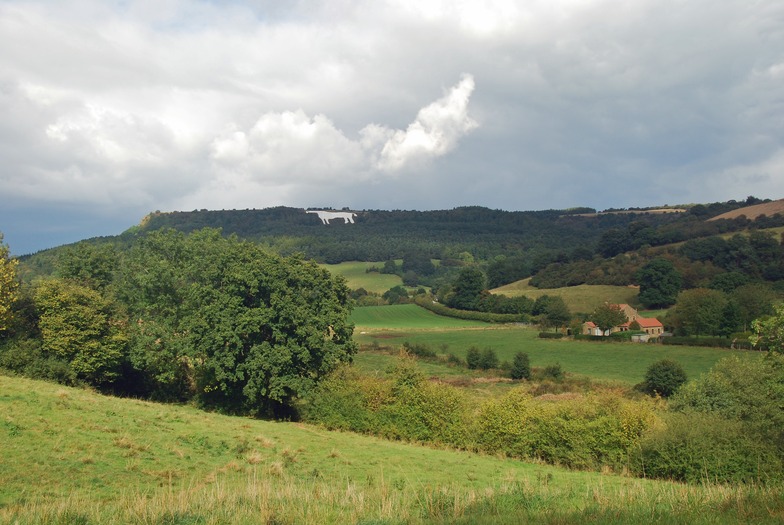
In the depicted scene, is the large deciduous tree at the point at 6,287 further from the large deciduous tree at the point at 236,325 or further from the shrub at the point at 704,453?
the shrub at the point at 704,453

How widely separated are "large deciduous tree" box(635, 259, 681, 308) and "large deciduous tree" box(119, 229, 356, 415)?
8336 cm

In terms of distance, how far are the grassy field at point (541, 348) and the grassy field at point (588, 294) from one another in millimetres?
18397

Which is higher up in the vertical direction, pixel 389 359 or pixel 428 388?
pixel 428 388

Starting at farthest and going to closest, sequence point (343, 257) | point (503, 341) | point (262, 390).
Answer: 1. point (343, 257)
2. point (503, 341)
3. point (262, 390)

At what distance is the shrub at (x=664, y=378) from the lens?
162 feet

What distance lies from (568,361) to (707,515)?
6214 centimetres

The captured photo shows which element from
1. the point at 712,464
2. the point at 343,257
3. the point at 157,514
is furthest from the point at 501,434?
the point at 343,257

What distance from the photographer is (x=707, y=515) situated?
31.3 feet

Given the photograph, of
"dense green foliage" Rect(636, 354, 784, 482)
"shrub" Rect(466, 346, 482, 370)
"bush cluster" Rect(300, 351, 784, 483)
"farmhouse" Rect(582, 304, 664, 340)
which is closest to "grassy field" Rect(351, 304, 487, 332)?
"farmhouse" Rect(582, 304, 664, 340)

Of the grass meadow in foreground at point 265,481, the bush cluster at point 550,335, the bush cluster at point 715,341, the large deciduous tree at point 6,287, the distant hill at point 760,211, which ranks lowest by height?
the bush cluster at point 550,335

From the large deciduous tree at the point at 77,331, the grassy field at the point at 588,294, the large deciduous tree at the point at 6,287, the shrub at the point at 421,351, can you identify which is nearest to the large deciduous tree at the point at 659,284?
the grassy field at the point at 588,294

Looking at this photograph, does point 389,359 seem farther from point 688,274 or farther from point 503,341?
point 688,274

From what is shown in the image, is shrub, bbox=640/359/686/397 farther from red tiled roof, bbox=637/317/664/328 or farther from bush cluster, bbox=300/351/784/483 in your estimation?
red tiled roof, bbox=637/317/664/328

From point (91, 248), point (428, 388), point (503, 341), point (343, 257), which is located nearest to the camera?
point (428, 388)
